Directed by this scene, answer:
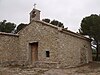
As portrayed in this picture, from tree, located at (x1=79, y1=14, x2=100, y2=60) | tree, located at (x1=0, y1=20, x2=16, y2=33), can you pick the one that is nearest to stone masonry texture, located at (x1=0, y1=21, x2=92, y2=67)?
tree, located at (x1=79, y1=14, x2=100, y2=60)

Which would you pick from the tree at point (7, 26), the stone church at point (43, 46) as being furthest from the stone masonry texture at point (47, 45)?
the tree at point (7, 26)

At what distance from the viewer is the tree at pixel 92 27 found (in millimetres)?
22203

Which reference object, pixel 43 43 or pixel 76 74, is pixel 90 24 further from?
pixel 76 74

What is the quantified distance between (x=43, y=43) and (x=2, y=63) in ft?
14.7

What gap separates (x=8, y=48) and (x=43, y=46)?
389 centimetres

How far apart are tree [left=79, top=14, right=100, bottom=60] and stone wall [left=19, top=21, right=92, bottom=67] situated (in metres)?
3.02

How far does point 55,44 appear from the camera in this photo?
52.2ft

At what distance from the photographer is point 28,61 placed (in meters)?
18.4

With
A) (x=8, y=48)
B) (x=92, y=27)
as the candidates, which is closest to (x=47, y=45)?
(x=8, y=48)

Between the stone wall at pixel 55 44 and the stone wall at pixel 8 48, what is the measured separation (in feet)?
2.08

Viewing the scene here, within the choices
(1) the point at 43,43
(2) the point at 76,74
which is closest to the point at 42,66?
(1) the point at 43,43

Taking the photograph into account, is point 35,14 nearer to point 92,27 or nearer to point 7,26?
point 92,27

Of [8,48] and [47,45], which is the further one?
[8,48]

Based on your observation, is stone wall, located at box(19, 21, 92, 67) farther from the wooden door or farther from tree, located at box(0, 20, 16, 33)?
tree, located at box(0, 20, 16, 33)
